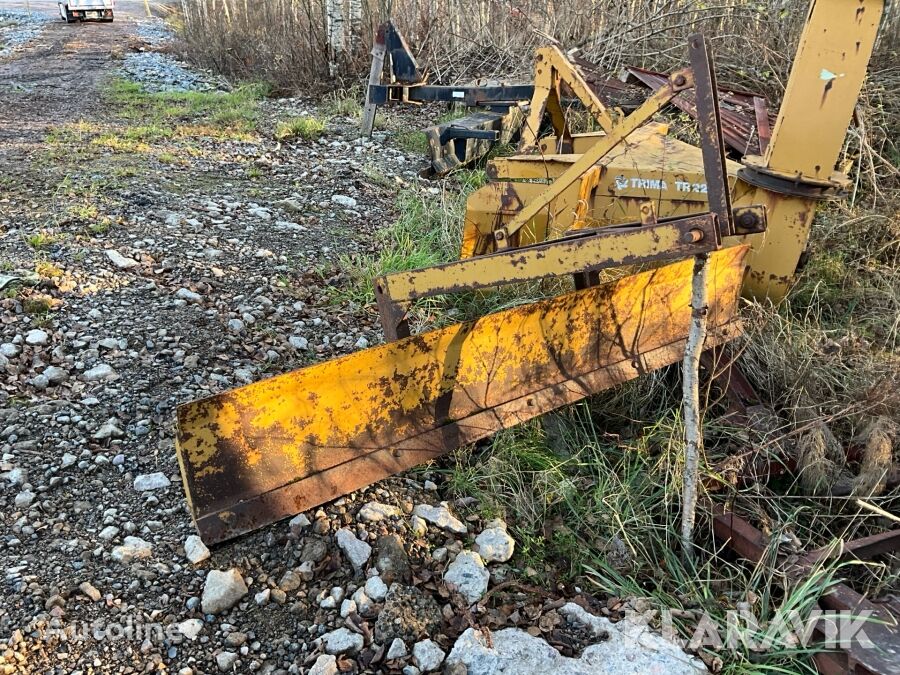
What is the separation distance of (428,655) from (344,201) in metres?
3.90

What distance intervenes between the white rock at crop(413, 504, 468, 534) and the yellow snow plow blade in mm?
172

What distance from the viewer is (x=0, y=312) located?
10.5 feet

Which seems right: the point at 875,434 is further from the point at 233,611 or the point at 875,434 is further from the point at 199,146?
the point at 199,146

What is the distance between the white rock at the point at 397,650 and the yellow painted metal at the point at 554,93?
8.65 feet

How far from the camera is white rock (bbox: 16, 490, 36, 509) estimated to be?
221cm

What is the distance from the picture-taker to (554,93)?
3.78 meters

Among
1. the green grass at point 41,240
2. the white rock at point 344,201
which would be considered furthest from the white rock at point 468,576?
the white rock at point 344,201

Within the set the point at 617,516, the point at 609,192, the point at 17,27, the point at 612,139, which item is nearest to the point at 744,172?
the point at 609,192

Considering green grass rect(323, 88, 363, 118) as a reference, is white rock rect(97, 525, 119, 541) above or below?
below

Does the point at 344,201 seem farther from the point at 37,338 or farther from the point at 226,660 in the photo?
the point at 226,660

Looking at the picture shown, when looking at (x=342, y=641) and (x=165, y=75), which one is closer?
(x=342, y=641)

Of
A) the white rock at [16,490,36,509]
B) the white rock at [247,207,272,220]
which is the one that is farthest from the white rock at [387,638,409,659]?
the white rock at [247,207,272,220]

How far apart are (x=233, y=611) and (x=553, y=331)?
150cm

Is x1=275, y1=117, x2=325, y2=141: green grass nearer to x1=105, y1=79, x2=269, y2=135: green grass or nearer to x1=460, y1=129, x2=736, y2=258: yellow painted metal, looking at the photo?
x1=105, y1=79, x2=269, y2=135: green grass
